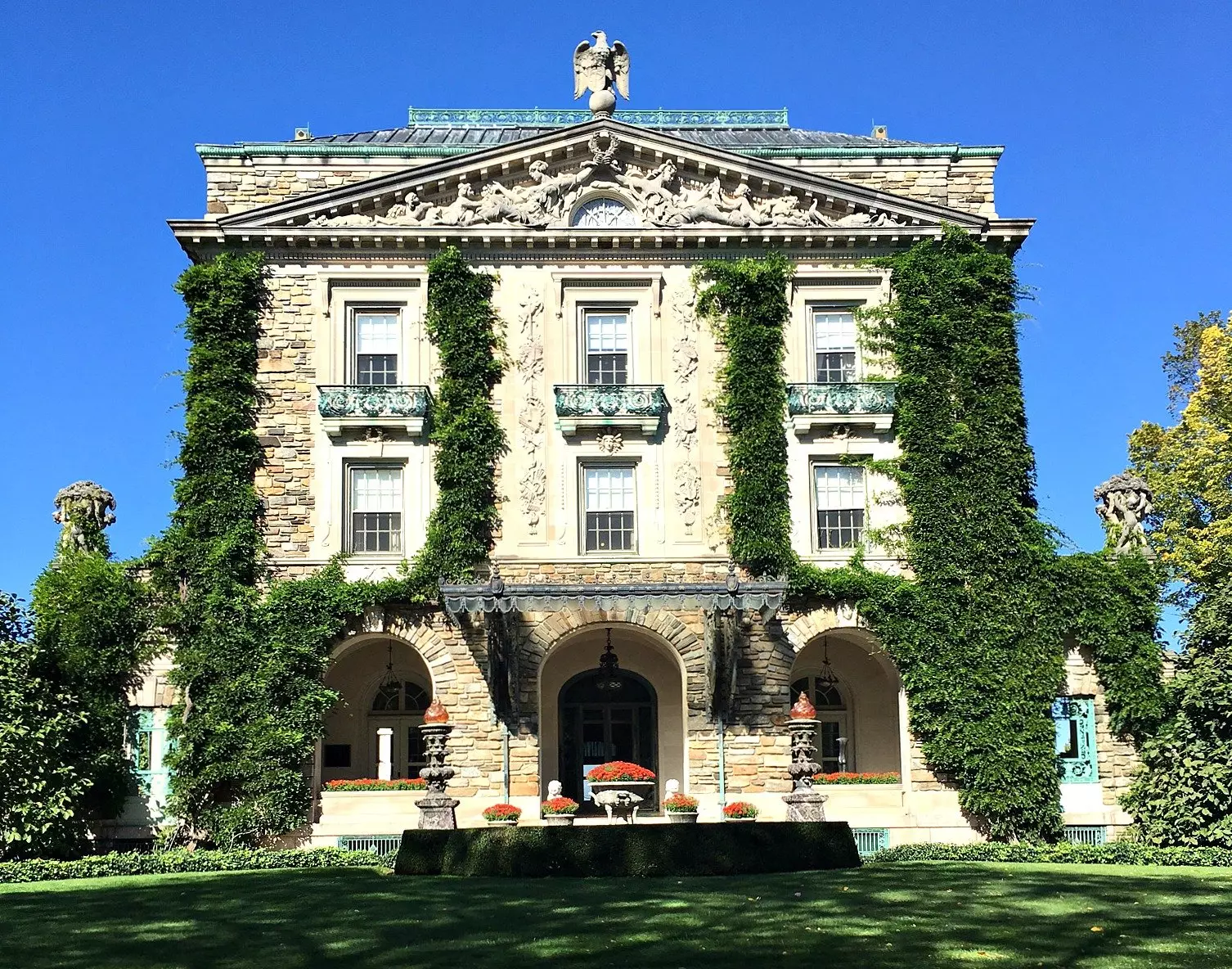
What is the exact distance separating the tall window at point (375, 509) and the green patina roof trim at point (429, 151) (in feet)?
24.2

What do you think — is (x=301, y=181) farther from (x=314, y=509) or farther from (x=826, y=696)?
(x=826, y=696)

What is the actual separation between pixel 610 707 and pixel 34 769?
39.2 feet

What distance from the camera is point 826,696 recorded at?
109 feet

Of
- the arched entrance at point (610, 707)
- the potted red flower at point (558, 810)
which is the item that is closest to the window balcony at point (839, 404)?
the arched entrance at point (610, 707)

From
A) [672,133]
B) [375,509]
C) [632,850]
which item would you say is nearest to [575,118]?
[672,133]

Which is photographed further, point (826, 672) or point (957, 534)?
point (826, 672)

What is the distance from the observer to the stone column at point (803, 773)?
24688 millimetres

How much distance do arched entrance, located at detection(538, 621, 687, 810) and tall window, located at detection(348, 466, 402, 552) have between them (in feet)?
14.6

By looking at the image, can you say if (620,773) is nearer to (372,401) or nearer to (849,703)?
(849,703)

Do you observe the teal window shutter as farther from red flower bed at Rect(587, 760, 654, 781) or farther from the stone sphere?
the stone sphere

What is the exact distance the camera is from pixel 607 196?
31953mm

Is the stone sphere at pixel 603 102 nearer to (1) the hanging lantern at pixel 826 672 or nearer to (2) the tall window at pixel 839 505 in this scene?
(2) the tall window at pixel 839 505

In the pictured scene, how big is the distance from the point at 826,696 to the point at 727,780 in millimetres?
4845

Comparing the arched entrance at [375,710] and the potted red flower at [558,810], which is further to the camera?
the arched entrance at [375,710]
